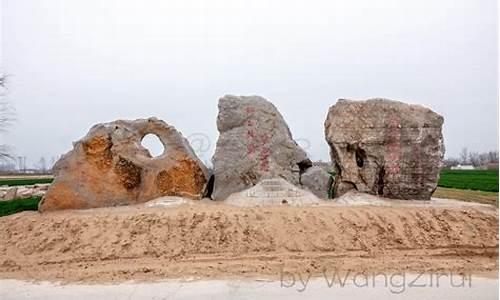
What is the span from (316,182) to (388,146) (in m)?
1.66

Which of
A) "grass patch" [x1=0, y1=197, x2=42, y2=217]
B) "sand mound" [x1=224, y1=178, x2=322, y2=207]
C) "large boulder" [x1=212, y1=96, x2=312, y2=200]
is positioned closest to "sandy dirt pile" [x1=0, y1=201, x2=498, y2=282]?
"sand mound" [x1=224, y1=178, x2=322, y2=207]

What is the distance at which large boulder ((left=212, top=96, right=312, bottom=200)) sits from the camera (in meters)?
10.5

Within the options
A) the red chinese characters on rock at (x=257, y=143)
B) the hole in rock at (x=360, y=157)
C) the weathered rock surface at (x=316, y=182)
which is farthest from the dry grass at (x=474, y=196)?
the red chinese characters on rock at (x=257, y=143)

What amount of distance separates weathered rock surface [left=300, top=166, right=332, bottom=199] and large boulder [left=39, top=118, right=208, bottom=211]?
2.15 metres

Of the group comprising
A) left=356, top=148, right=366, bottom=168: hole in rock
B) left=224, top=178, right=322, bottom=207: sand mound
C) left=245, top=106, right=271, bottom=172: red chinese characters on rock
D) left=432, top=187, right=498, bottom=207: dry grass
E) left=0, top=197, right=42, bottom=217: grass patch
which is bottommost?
left=432, top=187, right=498, bottom=207: dry grass

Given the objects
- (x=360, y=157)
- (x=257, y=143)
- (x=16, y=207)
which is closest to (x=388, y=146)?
(x=360, y=157)

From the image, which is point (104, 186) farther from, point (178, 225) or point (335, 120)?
point (335, 120)

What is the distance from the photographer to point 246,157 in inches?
419

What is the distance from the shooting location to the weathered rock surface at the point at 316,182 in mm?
10867

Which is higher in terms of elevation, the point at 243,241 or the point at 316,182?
the point at 316,182

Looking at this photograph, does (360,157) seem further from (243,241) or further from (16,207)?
(16,207)

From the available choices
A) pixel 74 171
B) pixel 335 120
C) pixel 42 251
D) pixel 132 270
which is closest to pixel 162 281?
pixel 132 270

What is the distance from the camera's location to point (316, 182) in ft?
35.8

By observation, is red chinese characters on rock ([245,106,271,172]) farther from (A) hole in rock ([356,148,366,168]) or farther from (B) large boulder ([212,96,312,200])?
(A) hole in rock ([356,148,366,168])
